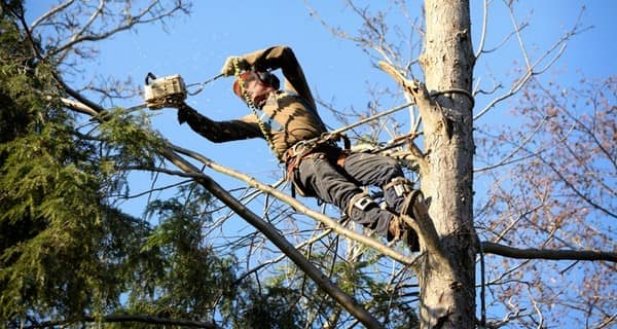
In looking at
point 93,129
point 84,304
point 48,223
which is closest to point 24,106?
point 93,129

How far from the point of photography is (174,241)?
5770 millimetres

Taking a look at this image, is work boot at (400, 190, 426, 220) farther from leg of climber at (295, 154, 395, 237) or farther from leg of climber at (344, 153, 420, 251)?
leg of climber at (295, 154, 395, 237)

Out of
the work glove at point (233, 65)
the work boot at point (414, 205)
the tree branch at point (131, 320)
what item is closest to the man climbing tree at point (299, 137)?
the work glove at point (233, 65)

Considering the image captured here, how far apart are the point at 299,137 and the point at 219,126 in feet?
1.85

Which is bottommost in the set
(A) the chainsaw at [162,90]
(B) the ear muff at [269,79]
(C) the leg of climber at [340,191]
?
(C) the leg of climber at [340,191]

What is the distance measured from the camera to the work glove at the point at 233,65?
257 inches

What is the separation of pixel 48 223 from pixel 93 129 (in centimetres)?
67

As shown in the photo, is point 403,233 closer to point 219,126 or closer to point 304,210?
point 304,210

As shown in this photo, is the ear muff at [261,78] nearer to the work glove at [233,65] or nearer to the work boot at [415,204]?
the work glove at [233,65]

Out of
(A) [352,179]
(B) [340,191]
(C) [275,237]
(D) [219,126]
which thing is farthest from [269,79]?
(C) [275,237]

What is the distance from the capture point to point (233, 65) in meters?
6.54

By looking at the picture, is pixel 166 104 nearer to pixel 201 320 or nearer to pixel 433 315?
pixel 201 320

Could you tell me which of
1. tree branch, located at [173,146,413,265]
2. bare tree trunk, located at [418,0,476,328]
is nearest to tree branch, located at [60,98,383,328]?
tree branch, located at [173,146,413,265]

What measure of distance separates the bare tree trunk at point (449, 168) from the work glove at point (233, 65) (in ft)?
4.27
